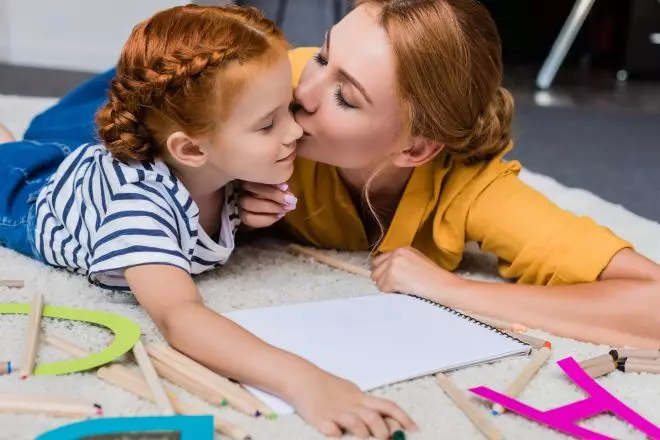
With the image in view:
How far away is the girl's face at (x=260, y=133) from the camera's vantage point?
2.89 feet

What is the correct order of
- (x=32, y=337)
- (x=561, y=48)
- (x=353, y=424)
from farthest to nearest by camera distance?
(x=561, y=48), (x=32, y=337), (x=353, y=424)

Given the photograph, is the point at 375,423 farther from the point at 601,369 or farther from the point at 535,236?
the point at 535,236

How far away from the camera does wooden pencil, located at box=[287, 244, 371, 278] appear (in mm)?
1078

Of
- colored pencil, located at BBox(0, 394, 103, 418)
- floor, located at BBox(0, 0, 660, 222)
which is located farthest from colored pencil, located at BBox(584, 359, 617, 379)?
floor, located at BBox(0, 0, 660, 222)

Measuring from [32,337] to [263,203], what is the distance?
341 mm

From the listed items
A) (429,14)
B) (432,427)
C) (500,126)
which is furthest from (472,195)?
(432,427)

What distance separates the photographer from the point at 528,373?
31.5 inches

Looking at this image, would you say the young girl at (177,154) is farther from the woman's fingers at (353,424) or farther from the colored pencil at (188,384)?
the woman's fingers at (353,424)

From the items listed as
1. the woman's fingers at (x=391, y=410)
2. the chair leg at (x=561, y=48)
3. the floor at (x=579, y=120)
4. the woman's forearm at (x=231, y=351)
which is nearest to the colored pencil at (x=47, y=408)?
the woman's forearm at (x=231, y=351)

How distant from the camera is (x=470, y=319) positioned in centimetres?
92

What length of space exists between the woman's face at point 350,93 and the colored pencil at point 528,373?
0.31 metres

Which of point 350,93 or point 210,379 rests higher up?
point 350,93

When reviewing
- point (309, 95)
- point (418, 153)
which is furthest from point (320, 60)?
point (418, 153)

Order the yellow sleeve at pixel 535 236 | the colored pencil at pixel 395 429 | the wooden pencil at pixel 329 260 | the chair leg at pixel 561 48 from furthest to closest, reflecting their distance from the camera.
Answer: the chair leg at pixel 561 48
the wooden pencil at pixel 329 260
the yellow sleeve at pixel 535 236
the colored pencil at pixel 395 429
